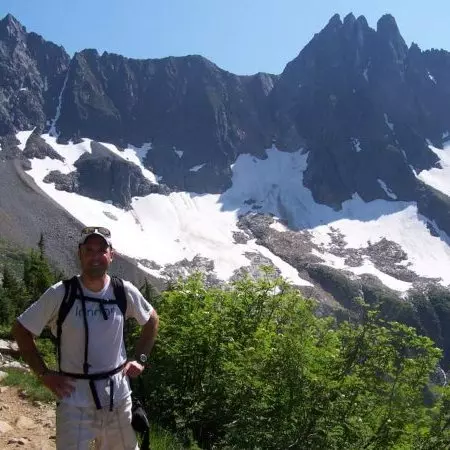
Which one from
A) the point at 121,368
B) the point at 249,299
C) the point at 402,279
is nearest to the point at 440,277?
the point at 402,279

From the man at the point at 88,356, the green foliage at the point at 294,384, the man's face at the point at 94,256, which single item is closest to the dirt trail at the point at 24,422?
the green foliage at the point at 294,384

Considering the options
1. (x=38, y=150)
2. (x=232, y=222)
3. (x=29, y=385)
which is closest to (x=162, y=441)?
(x=29, y=385)

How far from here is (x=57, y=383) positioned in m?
5.31

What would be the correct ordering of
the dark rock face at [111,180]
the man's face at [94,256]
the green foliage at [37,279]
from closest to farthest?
the man's face at [94,256], the green foliage at [37,279], the dark rock face at [111,180]

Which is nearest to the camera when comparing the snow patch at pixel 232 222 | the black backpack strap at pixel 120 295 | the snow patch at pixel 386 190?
the black backpack strap at pixel 120 295

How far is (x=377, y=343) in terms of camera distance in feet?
36.4

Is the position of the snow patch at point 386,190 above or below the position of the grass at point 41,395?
above

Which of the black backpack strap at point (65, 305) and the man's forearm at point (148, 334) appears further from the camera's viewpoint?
the man's forearm at point (148, 334)

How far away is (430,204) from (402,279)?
47.3 meters

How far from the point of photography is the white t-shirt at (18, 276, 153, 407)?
17.7 ft

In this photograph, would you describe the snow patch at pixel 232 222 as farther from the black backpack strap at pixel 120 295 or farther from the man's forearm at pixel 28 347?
the man's forearm at pixel 28 347

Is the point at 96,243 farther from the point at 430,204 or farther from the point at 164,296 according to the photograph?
the point at 430,204

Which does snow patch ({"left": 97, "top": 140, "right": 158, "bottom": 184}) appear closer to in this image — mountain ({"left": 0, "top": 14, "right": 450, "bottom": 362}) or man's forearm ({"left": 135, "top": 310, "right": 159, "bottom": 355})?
mountain ({"left": 0, "top": 14, "right": 450, "bottom": 362})

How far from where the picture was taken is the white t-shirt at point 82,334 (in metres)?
5.39
